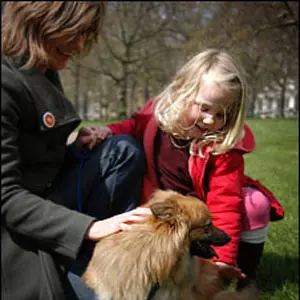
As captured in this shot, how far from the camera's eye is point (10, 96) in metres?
1.82

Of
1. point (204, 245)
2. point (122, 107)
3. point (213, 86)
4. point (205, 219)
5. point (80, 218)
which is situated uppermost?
point (213, 86)

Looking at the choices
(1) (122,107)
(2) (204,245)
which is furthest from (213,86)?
(1) (122,107)

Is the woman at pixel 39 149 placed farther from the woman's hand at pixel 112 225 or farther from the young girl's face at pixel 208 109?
the young girl's face at pixel 208 109

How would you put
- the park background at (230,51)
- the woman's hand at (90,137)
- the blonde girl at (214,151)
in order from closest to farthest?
the woman's hand at (90,137)
the blonde girl at (214,151)
the park background at (230,51)

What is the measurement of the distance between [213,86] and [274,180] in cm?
597

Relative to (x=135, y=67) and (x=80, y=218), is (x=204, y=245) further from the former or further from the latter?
(x=135, y=67)

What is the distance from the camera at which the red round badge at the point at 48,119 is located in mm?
1992

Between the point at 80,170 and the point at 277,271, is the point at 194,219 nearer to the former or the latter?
the point at 80,170

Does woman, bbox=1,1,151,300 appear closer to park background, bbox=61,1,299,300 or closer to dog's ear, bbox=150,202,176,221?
dog's ear, bbox=150,202,176,221

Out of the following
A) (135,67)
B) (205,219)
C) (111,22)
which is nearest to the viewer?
(205,219)

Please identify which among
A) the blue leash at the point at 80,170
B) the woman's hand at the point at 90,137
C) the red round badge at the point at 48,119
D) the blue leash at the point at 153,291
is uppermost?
the red round badge at the point at 48,119

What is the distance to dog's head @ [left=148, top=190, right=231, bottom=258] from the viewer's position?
2416 mm

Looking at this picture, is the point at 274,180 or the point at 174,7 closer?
the point at 274,180

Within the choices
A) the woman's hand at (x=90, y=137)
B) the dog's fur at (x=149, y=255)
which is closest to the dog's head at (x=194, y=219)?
the dog's fur at (x=149, y=255)
